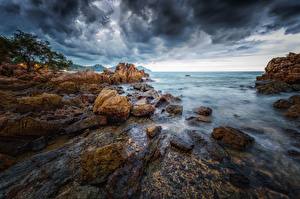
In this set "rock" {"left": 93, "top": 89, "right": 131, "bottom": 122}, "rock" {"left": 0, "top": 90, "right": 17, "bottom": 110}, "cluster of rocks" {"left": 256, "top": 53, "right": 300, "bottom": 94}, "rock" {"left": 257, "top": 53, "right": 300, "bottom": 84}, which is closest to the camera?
"rock" {"left": 93, "top": 89, "right": 131, "bottom": 122}

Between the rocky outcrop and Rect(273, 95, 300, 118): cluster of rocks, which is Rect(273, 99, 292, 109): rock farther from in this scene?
the rocky outcrop

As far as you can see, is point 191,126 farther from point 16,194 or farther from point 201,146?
point 16,194

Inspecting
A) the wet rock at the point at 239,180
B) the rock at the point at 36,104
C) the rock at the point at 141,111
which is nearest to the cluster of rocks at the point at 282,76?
the rock at the point at 141,111

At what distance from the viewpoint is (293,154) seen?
17.9 feet

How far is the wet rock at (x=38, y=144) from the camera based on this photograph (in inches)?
217

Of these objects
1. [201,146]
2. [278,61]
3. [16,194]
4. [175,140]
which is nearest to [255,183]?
[201,146]

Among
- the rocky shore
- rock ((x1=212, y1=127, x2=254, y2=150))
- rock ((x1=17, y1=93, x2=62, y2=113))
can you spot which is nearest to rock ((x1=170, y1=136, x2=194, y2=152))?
the rocky shore

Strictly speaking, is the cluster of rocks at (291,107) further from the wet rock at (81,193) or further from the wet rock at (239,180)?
the wet rock at (81,193)

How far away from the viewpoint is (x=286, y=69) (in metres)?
26.3

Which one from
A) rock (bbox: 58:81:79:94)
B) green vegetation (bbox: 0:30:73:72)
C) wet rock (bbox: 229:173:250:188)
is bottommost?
wet rock (bbox: 229:173:250:188)

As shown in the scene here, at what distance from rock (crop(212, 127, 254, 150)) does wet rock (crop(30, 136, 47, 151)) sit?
26.1 feet

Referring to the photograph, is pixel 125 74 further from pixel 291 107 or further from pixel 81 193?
pixel 81 193

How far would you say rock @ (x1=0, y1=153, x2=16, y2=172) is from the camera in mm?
4363

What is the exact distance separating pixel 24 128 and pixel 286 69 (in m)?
39.4
